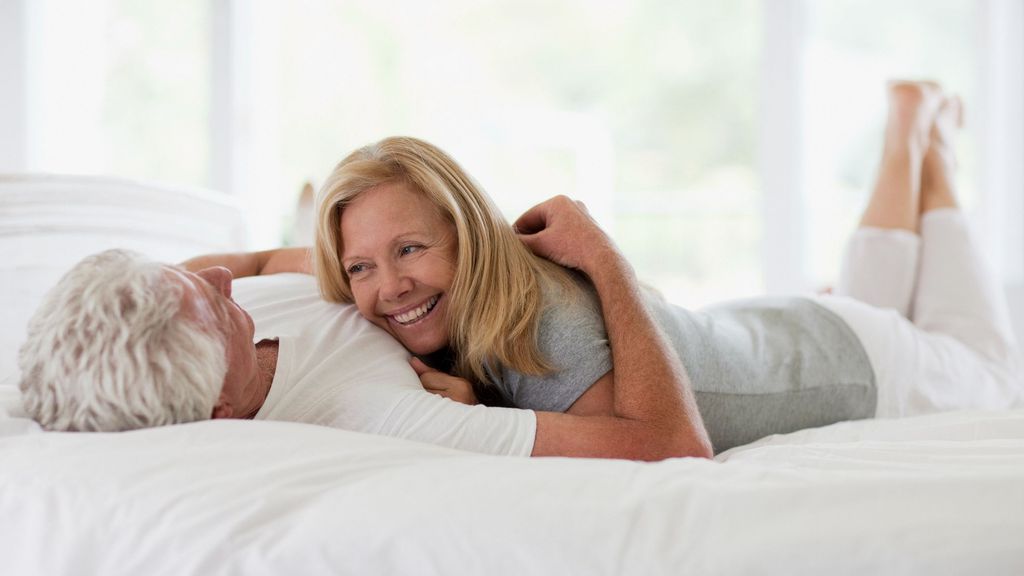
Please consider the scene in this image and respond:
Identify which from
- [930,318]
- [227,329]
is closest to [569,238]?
[227,329]

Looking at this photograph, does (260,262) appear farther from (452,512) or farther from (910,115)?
(910,115)

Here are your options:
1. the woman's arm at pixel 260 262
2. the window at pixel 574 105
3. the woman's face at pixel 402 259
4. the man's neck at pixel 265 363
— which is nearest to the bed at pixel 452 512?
the man's neck at pixel 265 363

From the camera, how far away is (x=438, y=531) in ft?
2.39

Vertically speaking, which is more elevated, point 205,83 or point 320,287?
point 205,83

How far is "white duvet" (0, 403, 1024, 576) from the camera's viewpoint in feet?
2.30

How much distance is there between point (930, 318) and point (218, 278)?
5.21 ft

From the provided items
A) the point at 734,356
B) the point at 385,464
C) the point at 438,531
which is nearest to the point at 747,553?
the point at 438,531

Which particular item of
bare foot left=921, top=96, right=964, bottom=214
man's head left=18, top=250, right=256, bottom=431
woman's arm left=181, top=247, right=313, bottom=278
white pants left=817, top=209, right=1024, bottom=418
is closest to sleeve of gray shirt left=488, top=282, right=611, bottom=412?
man's head left=18, top=250, right=256, bottom=431

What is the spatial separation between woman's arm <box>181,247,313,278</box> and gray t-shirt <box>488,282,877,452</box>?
1.93 feet

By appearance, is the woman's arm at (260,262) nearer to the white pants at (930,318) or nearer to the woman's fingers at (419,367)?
the woman's fingers at (419,367)

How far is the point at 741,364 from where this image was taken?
1472 mm

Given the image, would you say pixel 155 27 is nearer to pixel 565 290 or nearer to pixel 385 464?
pixel 565 290

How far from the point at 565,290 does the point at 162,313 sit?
0.57 m

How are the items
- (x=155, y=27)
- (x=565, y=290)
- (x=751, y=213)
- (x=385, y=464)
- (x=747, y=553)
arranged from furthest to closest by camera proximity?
1. (x=751, y=213)
2. (x=155, y=27)
3. (x=565, y=290)
4. (x=385, y=464)
5. (x=747, y=553)
